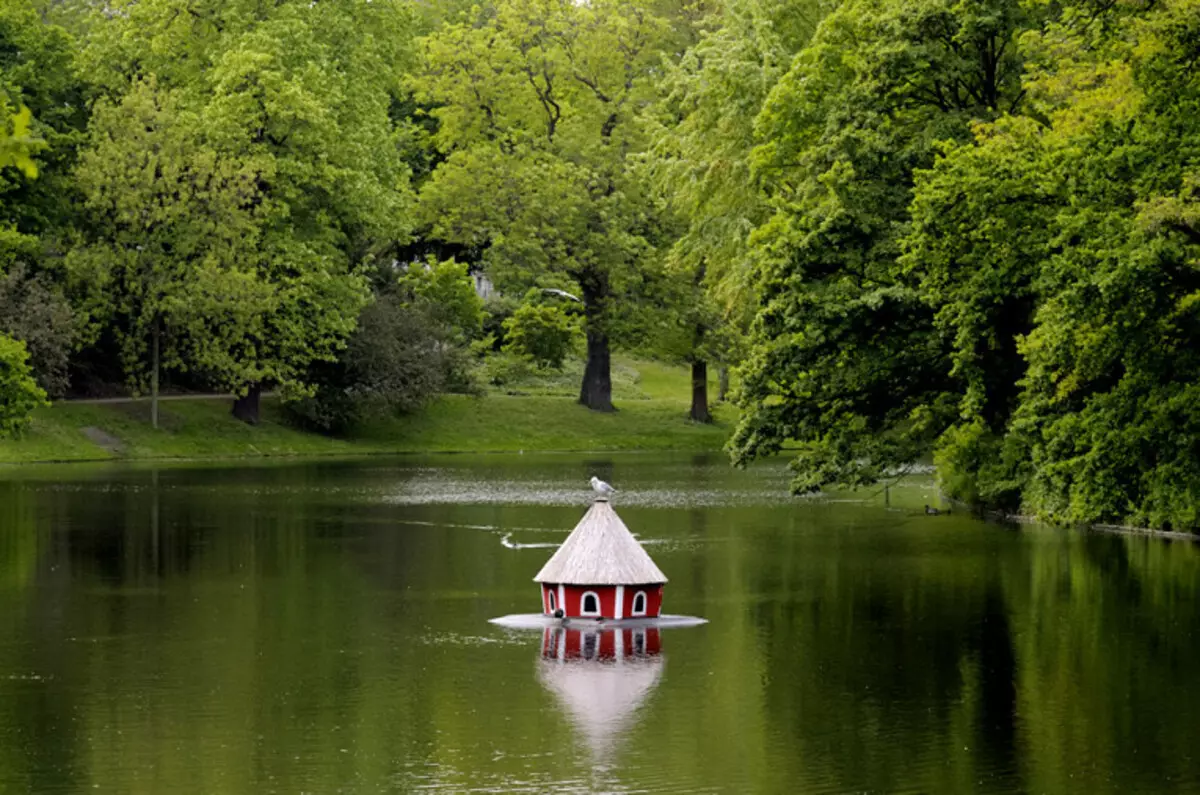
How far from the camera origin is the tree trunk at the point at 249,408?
242ft

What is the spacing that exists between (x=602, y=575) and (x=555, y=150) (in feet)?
189

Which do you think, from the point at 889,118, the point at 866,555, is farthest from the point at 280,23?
the point at 866,555

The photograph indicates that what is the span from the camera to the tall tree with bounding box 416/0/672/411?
3179 inches

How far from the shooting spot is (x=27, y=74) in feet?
238

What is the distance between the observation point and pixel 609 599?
90.6ft

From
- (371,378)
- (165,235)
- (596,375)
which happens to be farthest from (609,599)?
(596,375)

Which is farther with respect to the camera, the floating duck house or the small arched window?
the small arched window

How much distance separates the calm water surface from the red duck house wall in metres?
0.80

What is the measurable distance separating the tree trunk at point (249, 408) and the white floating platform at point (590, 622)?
4696 cm

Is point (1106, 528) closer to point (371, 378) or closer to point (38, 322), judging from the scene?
point (38, 322)

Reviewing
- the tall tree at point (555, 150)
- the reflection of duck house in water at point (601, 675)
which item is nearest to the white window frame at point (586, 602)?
the reflection of duck house in water at point (601, 675)

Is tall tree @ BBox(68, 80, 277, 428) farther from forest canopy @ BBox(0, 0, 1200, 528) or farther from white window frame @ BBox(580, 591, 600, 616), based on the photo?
white window frame @ BBox(580, 591, 600, 616)

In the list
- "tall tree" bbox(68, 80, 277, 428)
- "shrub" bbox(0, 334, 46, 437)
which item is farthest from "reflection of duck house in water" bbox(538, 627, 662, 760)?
"tall tree" bbox(68, 80, 277, 428)

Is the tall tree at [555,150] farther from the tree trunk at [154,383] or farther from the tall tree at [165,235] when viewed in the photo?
the tree trunk at [154,383]
